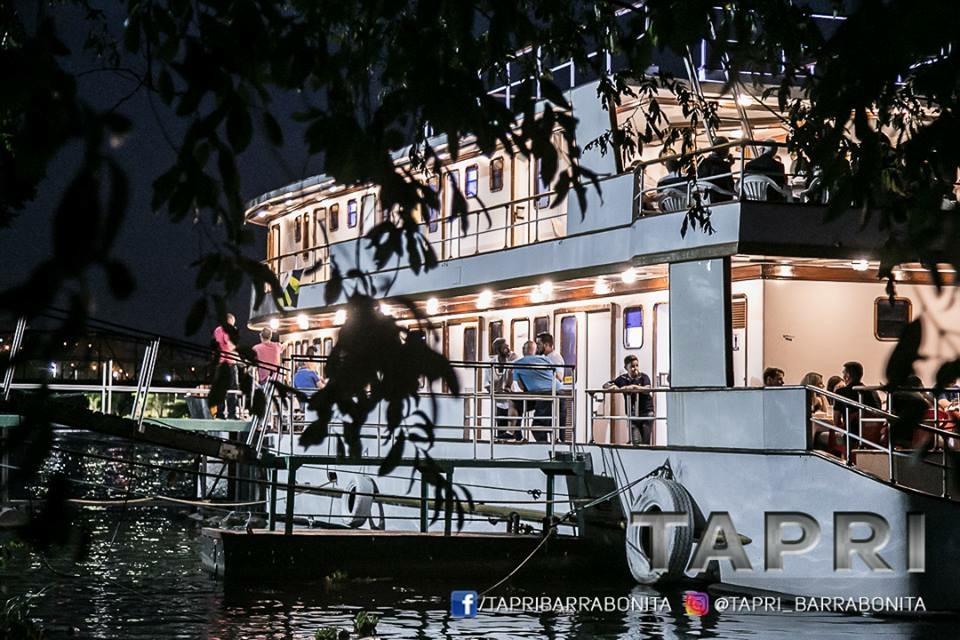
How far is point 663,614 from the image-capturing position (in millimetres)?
14523

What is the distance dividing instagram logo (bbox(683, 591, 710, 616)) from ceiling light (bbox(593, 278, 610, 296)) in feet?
19.3

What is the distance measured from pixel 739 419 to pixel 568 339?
6130 mm

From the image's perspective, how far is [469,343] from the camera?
2412cm

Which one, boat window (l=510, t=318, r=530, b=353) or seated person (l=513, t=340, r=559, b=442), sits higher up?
boat window (l=510, t=318, r=530, b=353)

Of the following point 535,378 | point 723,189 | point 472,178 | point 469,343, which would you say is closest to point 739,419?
point 723,189

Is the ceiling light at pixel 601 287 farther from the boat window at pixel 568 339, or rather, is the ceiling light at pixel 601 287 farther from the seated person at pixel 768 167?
the seated person at pixel 768 167

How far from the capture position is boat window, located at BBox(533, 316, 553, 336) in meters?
22.1

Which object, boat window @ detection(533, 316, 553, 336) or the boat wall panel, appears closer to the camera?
the boat wall panel

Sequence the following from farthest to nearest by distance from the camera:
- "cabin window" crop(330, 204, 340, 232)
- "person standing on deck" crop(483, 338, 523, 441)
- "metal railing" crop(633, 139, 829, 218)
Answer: "cabin window" crop(330, 204, 340, 232)
"person standing on deck" crop(483, 338, 523, 441)
"metal railing" crop(633, 139, 829, 218)

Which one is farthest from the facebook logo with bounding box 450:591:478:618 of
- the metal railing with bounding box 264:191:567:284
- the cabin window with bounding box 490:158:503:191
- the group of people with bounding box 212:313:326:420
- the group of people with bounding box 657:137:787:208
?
the cabin window with bounding box 490:158:503:191

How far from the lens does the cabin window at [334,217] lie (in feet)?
99.3

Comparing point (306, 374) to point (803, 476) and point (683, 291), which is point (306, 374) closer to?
point (683, 291)

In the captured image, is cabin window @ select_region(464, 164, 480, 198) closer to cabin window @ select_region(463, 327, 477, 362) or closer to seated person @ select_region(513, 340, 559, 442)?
cabin window @ select_region(463, 327, 477, 362)

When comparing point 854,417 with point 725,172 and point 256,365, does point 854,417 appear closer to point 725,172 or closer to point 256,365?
point 725,172
